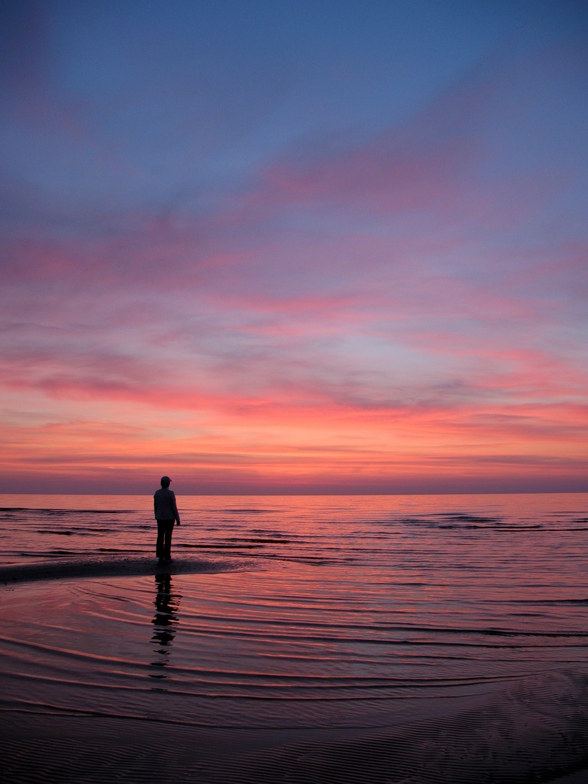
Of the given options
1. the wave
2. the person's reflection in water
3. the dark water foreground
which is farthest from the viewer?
the wave

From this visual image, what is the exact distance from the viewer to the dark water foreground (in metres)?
4.23

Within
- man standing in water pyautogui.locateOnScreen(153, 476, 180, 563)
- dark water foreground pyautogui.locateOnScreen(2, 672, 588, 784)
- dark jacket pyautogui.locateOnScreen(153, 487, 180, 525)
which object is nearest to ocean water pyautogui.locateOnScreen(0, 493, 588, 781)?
dark water foreground pyautogui.locateOnScreen(2, 672, 588, 784)

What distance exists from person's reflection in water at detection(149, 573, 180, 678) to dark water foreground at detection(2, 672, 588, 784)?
6.05 feet

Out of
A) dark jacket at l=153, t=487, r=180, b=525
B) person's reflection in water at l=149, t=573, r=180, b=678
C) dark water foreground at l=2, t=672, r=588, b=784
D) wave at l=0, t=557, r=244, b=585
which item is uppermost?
dark jacket at l=153, t=487, r=180, b=525

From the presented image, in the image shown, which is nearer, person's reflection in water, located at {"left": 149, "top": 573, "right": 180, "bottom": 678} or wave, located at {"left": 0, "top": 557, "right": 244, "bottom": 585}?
person's reflection in water, located at {"left": 149, "top": 573, "right": 180, "bottom": 678}

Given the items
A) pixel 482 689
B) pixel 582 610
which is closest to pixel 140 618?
pixel 482 689

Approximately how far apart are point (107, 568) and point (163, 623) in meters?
7.95

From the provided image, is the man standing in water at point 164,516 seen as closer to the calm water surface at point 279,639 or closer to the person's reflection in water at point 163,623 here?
the calm water surface at point 279,639

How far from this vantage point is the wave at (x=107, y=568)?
1500 cm

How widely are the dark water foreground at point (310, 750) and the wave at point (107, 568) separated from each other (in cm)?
1036

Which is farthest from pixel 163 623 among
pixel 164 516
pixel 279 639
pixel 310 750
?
pixel 164 516

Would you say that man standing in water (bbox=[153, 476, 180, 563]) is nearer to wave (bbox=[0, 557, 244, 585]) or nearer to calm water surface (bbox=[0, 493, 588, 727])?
wave (bbox=[0, 557, 244, 585])

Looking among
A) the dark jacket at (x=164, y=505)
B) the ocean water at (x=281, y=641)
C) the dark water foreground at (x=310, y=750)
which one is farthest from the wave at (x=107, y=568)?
the dark water foreground at (x=310, y=750)

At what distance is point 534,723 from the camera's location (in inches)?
207
